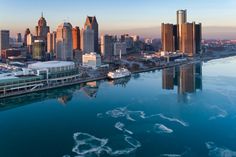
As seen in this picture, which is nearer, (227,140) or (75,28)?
(227,140)

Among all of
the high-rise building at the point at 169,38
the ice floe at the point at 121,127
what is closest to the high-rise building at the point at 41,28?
the high-rise building at the point at 169,38

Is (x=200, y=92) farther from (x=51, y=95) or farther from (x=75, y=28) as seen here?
(x=75, y=28)

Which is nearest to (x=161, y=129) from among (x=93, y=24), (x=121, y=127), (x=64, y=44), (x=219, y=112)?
(x=121, y=127)

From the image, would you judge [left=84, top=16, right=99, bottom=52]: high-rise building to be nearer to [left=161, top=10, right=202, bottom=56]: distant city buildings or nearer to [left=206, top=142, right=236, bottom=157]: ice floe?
[left=161, top=10, right=202, bottom=56]: distant city buildings

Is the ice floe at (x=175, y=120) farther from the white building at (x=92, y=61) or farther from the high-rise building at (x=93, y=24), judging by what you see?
the high-rise building at (x=93, y=24)

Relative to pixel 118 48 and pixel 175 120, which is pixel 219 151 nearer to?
pixel 175 120

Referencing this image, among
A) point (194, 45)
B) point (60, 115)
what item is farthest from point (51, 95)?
point (194, 45)
